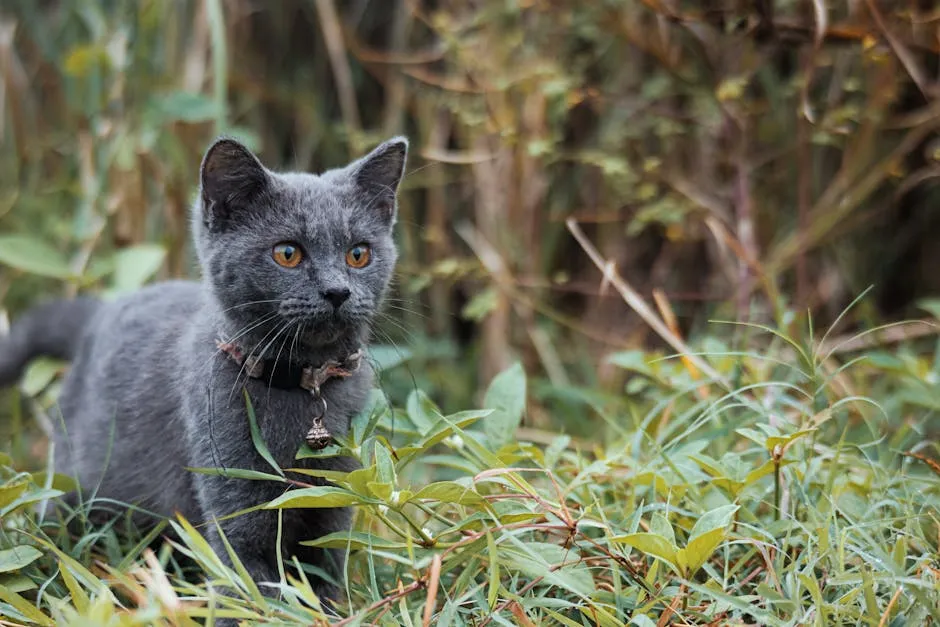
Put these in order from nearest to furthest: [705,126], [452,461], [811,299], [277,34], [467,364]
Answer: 1. [452,461]
2. [705,126]
3. [811,299]
4. [467,364]
5. [277,34]

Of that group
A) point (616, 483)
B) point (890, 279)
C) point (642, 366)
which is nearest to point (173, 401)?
point (616, 483)

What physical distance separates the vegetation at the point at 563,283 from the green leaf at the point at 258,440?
0.45ft

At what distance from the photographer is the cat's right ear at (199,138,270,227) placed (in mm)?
1634

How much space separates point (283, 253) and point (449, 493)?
0.54m

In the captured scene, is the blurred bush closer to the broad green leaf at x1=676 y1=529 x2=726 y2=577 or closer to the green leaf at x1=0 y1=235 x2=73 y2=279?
the green leaf at x1=0 y1=235 x2=73 y2=279

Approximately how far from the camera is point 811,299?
121 inches

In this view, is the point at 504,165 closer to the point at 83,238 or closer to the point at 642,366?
the point at 642,366

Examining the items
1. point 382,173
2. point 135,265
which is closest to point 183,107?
point 135,265

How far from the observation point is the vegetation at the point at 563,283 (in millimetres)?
1517

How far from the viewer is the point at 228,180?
1.67 metres

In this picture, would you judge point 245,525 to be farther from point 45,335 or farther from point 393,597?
point 45,335

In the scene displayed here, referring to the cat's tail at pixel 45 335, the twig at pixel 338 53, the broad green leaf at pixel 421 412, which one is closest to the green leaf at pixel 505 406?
the broad green leaf at pixel 421 412

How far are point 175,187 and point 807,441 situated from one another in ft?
6.83

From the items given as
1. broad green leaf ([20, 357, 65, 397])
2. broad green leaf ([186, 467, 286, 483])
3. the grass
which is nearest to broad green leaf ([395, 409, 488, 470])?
the grass
